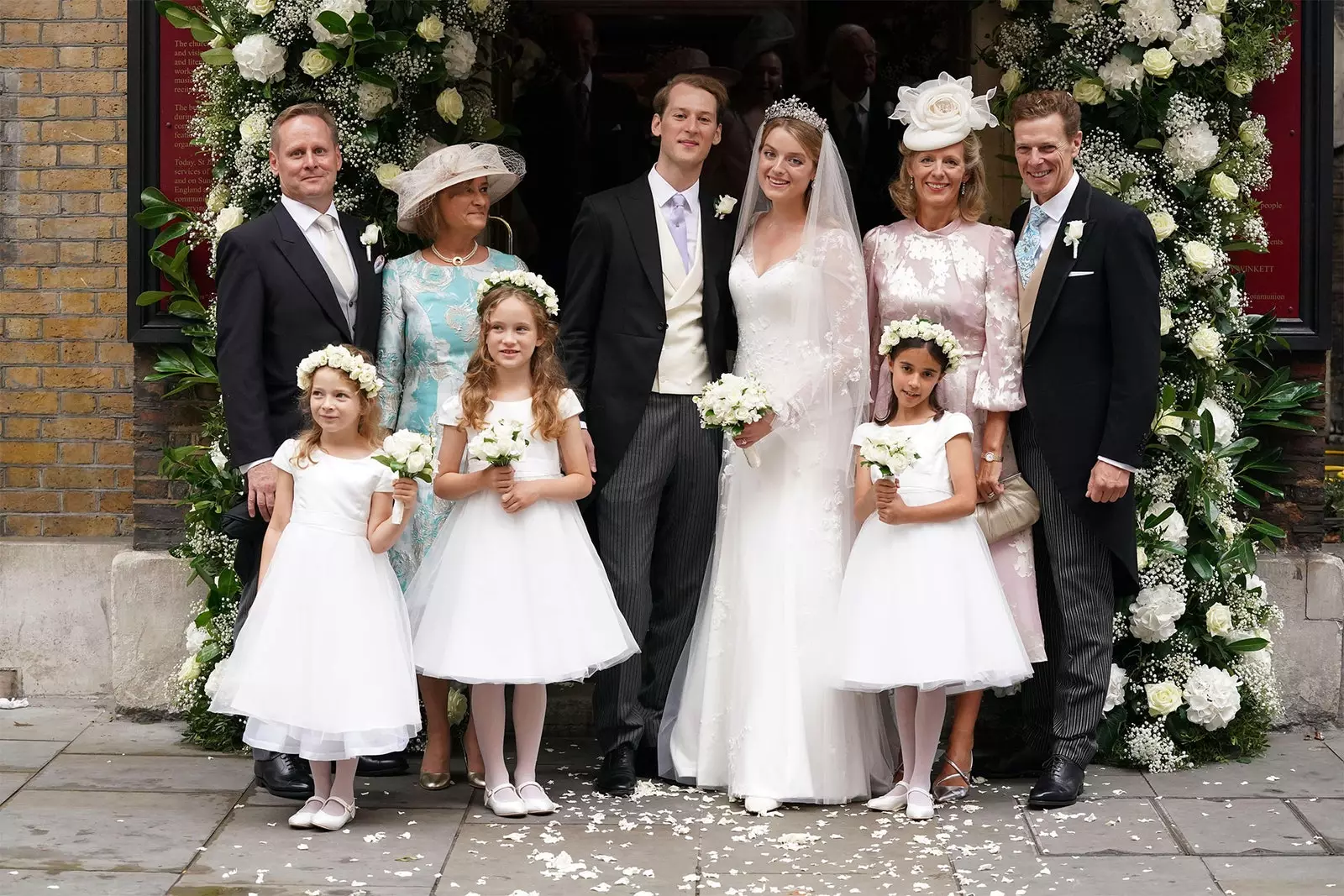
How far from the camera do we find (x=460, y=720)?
5.90m

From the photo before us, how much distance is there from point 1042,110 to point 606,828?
2.67 m

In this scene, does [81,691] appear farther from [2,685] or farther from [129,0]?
[129,0]

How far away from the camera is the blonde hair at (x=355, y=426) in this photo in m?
4.96

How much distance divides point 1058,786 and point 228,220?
3.43 metres

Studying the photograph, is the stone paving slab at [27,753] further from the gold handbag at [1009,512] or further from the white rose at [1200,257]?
the white rose at [1200,257]

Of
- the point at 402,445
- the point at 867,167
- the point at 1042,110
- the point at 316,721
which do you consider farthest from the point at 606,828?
the point at 867,167

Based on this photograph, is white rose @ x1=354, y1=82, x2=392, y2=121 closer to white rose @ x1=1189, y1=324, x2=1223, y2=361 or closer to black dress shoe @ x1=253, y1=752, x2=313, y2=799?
black dress shoe @ x1=253, y1=752, x2=313, y2=799

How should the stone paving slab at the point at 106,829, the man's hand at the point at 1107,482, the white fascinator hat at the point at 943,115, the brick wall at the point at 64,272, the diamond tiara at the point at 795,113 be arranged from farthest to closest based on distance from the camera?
1. the brick wall at the point at 64,272
2. the diamond tiara at the point at 795,113
3. the white fascinator hat at the point at 943,115
4. the man's hand at the point at 1107,482
5. the stone paving slab at the point at 106,829

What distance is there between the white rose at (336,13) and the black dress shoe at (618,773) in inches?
104

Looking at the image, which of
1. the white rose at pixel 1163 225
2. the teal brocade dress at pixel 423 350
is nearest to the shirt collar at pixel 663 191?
the teal brocade dress at pixel 423 350

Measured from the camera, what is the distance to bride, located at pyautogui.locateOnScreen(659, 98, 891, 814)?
529 cm

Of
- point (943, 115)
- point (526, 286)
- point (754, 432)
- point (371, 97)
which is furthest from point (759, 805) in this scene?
point (371, 97)

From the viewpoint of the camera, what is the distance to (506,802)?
5152 millimetres

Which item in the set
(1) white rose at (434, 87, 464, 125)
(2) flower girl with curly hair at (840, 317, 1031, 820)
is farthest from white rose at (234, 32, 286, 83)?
(2) flower girl with curly hair at (840, 317, 1031, 820)
